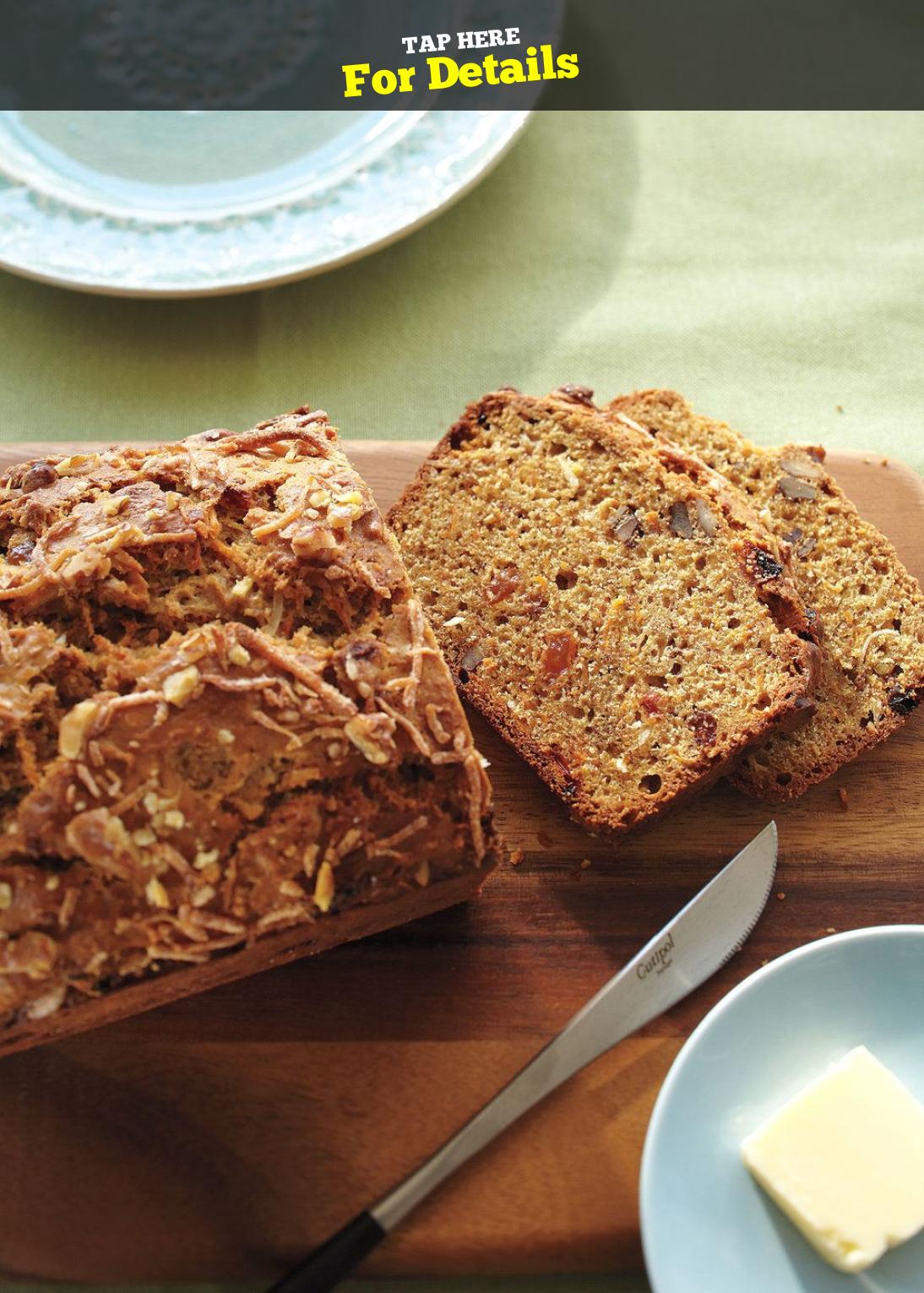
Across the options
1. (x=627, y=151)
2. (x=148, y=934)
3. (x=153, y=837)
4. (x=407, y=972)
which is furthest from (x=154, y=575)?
(x=627, y=151)

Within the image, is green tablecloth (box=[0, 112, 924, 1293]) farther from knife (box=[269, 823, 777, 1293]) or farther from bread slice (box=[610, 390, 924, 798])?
knife (box=[269, 823, 777, 1293])

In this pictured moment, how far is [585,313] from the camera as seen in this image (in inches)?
158

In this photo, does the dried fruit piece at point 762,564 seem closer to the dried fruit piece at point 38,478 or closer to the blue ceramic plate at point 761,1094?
the blue ceramic plate at point 761,1094

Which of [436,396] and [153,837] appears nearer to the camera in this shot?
[153,837]

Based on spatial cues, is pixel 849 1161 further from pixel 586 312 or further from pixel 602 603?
pixel 586 312

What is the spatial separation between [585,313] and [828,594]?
145 centimetres

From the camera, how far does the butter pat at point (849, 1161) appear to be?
2.16 m

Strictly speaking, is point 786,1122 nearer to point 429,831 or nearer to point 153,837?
point 429,831

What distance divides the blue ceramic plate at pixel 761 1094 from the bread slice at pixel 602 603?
0.52 m

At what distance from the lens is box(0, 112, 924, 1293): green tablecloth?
3807 millimetres

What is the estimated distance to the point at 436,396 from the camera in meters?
3.84

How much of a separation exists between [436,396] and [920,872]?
2.05 meters

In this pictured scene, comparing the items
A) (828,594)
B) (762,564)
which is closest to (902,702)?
(828,594)
